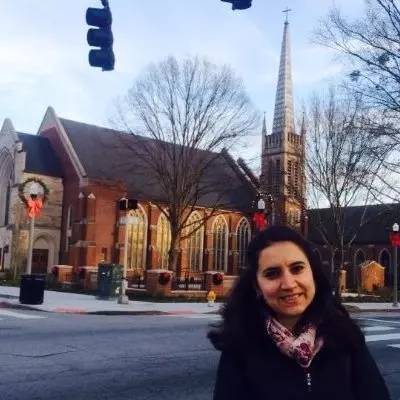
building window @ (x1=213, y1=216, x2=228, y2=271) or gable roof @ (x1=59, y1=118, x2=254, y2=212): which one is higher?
gable roof @ (x1=59, y1=118, x2=254, y2=212)

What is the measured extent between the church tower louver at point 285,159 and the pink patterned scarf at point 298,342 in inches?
917

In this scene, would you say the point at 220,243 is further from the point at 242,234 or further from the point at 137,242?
the point at 137,242

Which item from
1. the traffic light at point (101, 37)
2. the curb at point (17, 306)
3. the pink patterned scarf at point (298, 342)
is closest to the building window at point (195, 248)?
the curb at point (17, 306)

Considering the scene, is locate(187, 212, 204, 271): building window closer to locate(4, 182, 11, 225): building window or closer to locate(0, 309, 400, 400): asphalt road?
locate(4, 182, 11, 225): building window

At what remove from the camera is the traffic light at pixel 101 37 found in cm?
965

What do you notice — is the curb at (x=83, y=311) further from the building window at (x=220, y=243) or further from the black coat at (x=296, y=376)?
the building window at (x=220, y=243)

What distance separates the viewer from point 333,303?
2.41 m

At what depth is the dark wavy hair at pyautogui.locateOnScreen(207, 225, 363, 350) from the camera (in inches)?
88.6


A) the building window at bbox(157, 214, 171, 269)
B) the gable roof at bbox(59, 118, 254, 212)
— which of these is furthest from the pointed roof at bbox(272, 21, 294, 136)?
the building window at bbox(157, 214, 171, 269)

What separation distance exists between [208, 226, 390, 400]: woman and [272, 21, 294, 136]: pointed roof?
179ft

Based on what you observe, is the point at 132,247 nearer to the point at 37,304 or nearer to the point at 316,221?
the point at 316,221

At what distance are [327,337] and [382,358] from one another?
8787 mm

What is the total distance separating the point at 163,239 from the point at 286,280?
44636 millimetres

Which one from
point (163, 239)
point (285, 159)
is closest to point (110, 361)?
point (285, 159)
